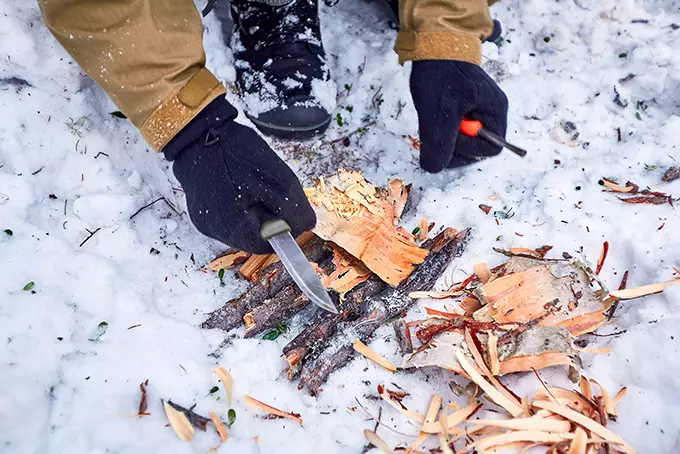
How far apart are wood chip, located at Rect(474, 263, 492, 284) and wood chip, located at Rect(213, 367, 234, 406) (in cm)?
89

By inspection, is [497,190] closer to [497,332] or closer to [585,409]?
[497,332]

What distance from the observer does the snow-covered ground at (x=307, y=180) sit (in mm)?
1463

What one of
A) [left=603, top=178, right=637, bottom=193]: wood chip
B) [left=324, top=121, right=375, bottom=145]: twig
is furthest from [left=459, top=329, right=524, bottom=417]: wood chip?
[left=324, top=121, right=375, bottom=145]: twig

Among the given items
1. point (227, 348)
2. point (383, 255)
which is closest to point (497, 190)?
point (383, 255)

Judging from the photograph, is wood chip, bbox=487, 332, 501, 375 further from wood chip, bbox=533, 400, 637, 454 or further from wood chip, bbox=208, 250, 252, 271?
wood chip, bbox=208, 250, 252, 271

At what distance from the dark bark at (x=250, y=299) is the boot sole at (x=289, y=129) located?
72 cm

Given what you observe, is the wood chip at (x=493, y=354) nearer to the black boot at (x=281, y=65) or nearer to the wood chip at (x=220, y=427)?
the wood chip at (x=220, y=427)

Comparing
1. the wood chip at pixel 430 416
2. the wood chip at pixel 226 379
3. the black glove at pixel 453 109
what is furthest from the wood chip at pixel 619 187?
the wood chip at pixel 226 379

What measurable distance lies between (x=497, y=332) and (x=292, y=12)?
179 cm

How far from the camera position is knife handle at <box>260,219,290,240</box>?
1.67 metres

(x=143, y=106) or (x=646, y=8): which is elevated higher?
(x=143, y=106)

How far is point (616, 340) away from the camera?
1607mm

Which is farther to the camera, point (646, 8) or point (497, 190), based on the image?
point (646, 8)

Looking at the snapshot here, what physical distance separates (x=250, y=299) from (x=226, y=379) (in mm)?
311
